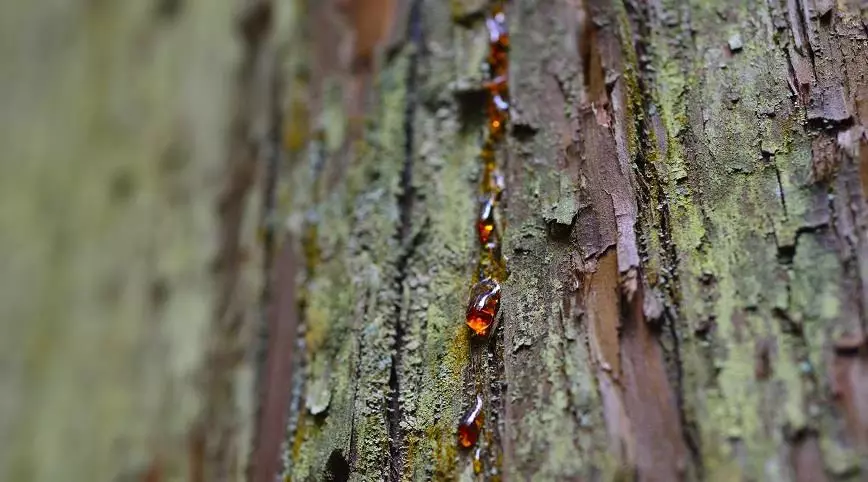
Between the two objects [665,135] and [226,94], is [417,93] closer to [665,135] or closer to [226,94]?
[665,135]

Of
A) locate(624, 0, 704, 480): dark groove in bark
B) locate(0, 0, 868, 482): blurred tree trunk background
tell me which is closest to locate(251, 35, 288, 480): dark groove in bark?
locate(0, 0, 868, 482): blurred tree trunk background

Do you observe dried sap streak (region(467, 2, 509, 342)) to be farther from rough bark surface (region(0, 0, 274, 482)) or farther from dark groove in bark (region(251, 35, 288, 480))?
rough bark surface (region(0, 0, 274, 482))

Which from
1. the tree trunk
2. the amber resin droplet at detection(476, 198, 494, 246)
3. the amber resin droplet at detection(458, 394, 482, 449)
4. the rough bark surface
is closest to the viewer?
the tree trunk

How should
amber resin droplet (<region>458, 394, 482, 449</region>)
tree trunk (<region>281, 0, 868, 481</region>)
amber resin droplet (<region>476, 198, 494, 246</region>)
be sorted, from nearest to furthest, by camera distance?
1. tree trunk (<region>281, 0, 868, 481</region>)
2. amber resin droplet (<region>458, 394, 482, 449</region>)
3. amber resin droplet (<region>476, 198, 494, 246</region>)

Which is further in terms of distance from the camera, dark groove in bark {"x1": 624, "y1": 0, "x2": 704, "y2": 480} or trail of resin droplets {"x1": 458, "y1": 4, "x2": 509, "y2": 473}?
trail of resin droplets {"x1": 458, "y1": 4, "x2": 509, "y2": 473}

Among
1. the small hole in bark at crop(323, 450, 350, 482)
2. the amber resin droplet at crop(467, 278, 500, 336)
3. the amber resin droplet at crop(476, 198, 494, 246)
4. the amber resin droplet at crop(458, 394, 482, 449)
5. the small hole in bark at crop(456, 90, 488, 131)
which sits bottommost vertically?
the small hole in bark at crop(323, 450, 350, 482)

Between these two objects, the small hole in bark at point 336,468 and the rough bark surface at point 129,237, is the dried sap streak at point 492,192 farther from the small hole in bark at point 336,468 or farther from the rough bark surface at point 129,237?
the rough bark surface at point 129,237

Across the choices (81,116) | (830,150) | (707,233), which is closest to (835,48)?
(830,150)

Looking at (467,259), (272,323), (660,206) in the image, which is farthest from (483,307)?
(272,323)
